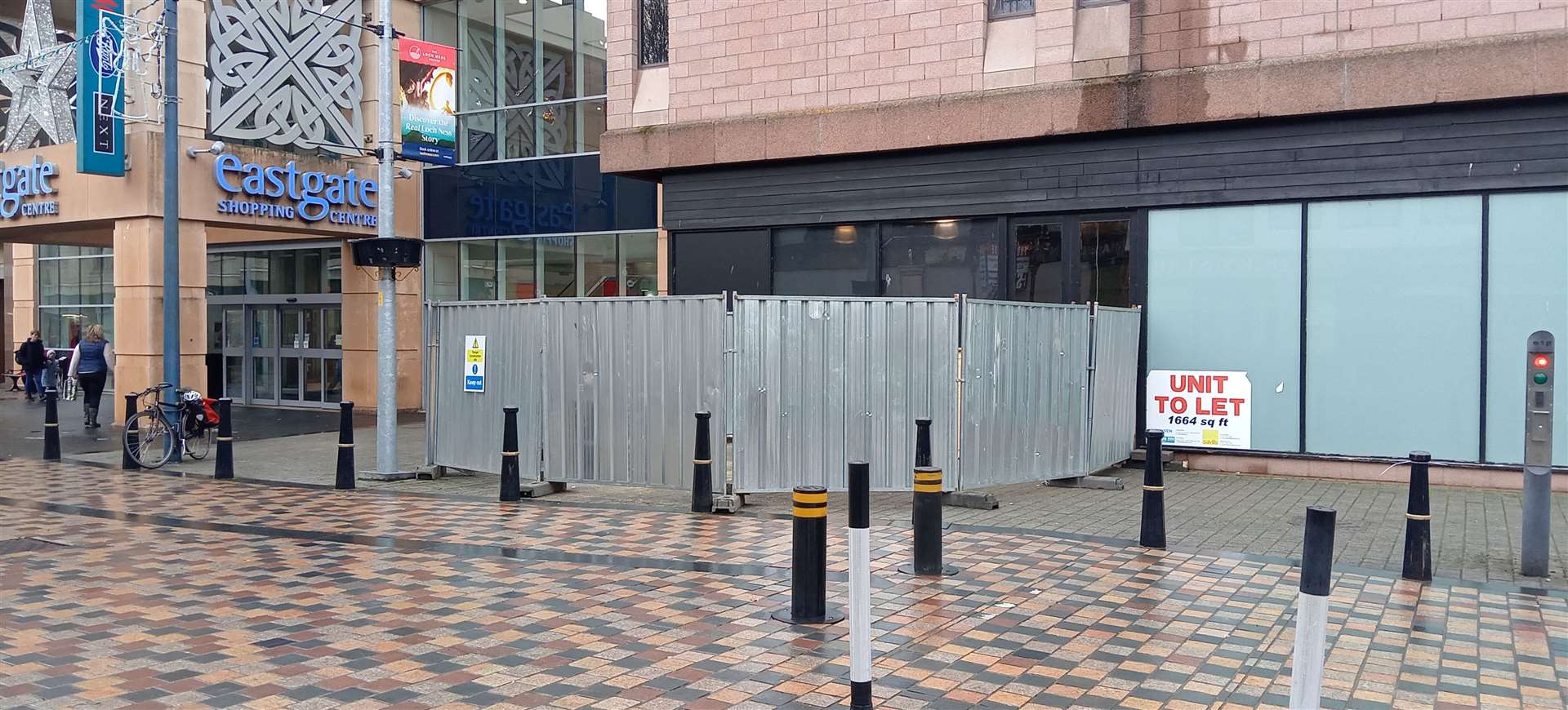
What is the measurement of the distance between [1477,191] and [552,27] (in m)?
17.0

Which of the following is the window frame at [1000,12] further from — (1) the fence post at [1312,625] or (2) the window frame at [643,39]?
(1) the fence post at [1312,625]

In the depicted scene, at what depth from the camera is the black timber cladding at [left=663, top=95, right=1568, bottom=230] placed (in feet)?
41.6

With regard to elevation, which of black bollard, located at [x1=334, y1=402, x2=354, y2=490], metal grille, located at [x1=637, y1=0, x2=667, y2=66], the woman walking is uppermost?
metal grille, located at [x1=637, y1=0, x2=667, y2=66]

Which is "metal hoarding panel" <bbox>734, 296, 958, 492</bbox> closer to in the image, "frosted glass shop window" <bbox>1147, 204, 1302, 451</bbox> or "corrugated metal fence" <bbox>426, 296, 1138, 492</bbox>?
"corrugated metal fence" <bbox>426, 296, 1138, 492</bbox>

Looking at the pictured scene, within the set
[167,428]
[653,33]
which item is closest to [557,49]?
[653,33]

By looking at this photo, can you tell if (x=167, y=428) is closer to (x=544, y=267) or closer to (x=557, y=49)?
(x=544, y=267)

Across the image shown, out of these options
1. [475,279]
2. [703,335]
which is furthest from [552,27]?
[703,335]

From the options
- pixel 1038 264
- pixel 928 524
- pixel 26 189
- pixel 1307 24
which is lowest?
pixel 928 524

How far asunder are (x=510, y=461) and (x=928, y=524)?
512 cm

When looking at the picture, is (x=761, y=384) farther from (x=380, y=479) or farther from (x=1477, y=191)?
(x=1477, y=191)

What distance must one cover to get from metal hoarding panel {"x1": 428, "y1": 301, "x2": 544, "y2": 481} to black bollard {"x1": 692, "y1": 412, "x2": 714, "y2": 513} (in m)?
2.23

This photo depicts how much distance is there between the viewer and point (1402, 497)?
12.1m

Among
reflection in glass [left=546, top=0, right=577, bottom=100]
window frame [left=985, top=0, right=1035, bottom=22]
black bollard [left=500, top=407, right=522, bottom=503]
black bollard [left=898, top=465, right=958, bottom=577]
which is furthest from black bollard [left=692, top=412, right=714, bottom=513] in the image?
reflection in glass [left=546, top=0, right=577, bottom=100]

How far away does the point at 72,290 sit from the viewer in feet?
98.4
